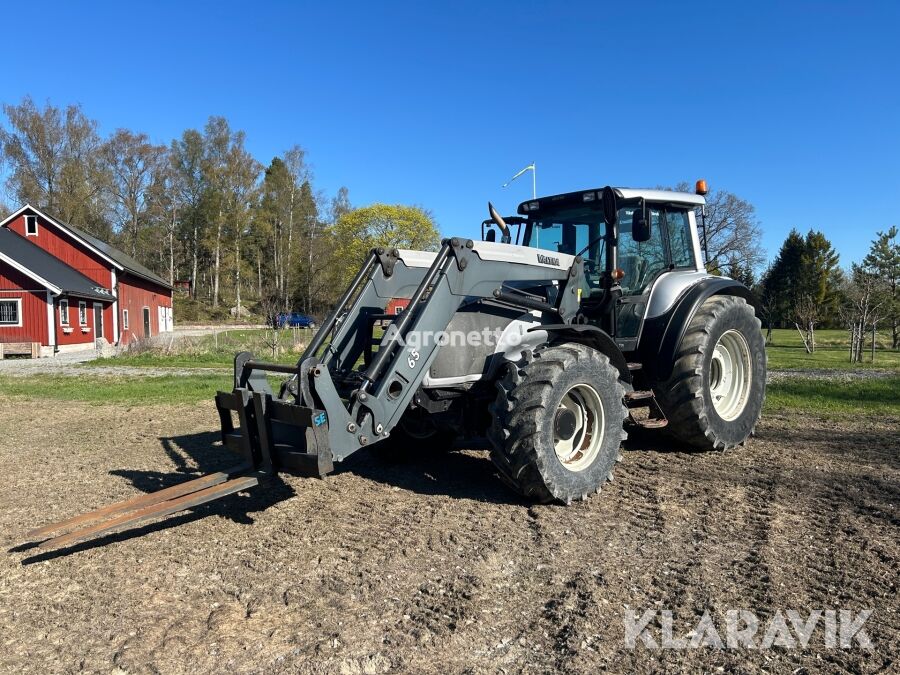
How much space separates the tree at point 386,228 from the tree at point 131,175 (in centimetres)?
1515

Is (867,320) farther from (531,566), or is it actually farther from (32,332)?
(32,332)

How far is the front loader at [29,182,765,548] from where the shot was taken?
4336 mm

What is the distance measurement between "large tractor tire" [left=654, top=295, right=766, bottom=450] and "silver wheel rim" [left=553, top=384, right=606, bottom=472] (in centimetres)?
120

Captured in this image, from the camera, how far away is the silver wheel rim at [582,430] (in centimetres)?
506

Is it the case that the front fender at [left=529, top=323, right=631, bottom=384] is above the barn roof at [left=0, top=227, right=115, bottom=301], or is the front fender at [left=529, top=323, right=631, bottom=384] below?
below

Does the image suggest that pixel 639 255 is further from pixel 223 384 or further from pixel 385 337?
pixel 223 384

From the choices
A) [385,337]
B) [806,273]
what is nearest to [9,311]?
[385,337]

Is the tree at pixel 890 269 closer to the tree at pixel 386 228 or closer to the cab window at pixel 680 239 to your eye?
the cab window at pixel 680 239

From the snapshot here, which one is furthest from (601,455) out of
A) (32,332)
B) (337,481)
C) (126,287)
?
(126,287)

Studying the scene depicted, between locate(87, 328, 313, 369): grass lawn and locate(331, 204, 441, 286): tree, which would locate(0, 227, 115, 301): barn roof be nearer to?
locate(87, 328, 313, 369): grass lawn

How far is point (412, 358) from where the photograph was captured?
454 cm

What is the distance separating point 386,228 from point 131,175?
20954 millimetres

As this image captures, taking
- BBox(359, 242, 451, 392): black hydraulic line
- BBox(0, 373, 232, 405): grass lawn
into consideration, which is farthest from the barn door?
BBox(359, 242, 451, 392): black hydraulic line

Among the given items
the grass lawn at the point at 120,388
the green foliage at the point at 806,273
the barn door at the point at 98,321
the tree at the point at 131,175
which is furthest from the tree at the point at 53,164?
the green foliage at the point at 806,273
